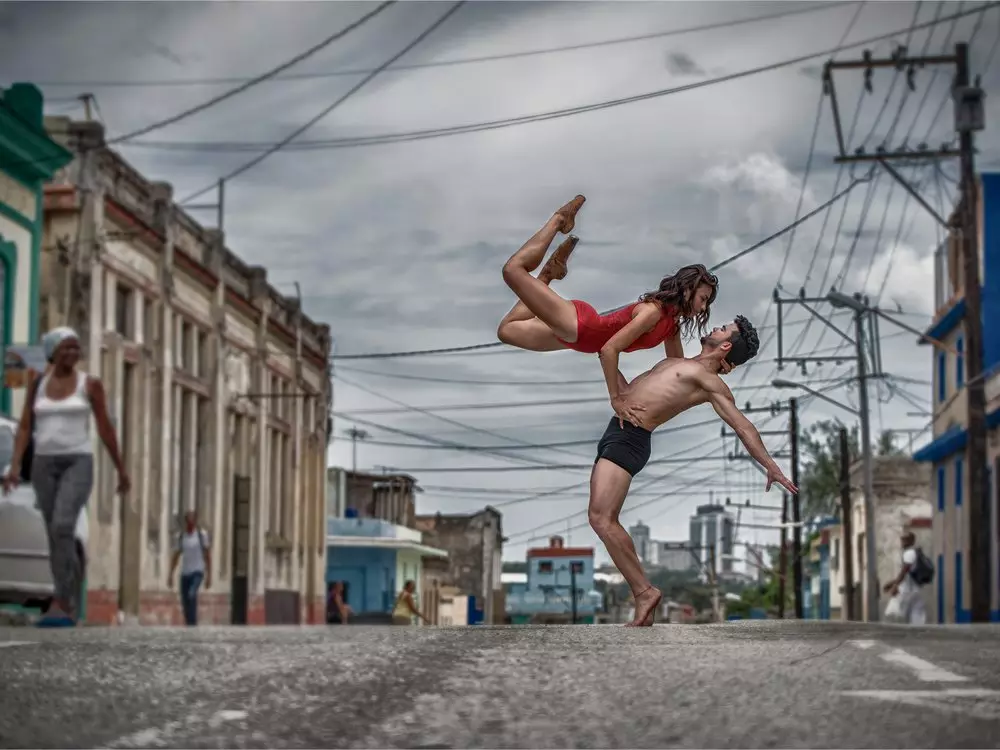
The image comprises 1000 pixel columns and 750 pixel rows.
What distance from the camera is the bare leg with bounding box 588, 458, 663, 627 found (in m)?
7.29

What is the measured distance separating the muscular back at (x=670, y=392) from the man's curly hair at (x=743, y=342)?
10.0 inches

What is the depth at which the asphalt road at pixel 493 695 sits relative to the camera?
2.75 metres

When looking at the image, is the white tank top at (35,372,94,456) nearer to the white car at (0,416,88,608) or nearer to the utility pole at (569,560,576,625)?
the white car at (0,416,88,608)

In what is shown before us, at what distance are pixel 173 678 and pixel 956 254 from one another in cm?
3842

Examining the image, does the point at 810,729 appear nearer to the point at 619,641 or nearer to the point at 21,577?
the point at 619,641

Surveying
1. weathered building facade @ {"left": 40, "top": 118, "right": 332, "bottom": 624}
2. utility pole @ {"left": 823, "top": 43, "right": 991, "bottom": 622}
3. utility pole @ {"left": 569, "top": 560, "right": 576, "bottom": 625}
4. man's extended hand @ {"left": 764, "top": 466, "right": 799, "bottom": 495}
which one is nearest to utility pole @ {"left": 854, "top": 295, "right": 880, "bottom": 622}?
utility pole @ {"left": 823, "top": 43, "right": 991, "bottom": 622}

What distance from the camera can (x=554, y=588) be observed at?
101 m

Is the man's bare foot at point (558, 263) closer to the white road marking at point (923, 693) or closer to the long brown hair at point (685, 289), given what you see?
the long brown hair at point (685, 289)

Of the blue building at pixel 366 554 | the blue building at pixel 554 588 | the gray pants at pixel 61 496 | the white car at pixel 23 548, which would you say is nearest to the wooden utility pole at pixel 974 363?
the white car at pixel 23 548

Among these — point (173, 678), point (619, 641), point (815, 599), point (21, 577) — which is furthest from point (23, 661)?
point (815, 599)

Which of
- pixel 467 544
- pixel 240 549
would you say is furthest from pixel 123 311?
pixel 467 544

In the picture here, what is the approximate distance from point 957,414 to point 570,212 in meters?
34.0

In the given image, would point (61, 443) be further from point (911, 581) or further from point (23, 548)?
point (911, 581)

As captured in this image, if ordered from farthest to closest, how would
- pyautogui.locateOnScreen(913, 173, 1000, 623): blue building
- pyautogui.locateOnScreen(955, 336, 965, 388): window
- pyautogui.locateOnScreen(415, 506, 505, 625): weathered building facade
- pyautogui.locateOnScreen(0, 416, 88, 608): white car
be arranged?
pyautogui.locateOnScreen(415, 506, 505, 625): weathered building facade < pyautogui.locateOnScreen(955, 336, 965, 388): window < pyautogui.locateOnScreen(913, 173, 1000, 623): blue building < pyautogui.locateOnScreen(0, 416, 88, 608): white car
